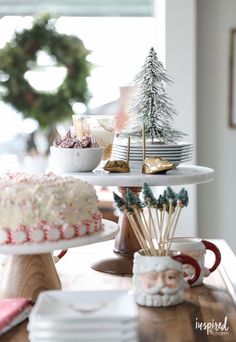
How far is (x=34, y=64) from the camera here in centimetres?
456

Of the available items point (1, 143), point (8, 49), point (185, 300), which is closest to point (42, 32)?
point (8, 49)

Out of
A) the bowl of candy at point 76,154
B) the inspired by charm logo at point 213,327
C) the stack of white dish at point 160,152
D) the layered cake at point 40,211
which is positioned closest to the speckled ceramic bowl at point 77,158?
the bowl of candy at point 76,154

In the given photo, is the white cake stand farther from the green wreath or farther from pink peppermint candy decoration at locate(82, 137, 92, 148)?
the green wreath

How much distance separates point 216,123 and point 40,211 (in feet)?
7.74

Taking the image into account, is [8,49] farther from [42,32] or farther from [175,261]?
[175,261]

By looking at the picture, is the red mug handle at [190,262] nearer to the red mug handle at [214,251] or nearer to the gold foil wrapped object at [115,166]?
the red mug handle at [214,251]

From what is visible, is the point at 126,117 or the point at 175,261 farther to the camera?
the point at 126,117

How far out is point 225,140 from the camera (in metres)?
3.62

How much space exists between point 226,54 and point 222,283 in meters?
2.17

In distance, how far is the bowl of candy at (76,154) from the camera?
1675 mm

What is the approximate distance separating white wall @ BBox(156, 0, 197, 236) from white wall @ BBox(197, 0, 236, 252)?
0.10 meters

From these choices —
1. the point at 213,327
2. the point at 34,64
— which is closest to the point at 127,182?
the point at 213,327

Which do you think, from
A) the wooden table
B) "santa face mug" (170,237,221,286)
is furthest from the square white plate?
"santa face mug" (170,237,221,286)

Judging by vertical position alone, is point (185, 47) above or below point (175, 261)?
above
